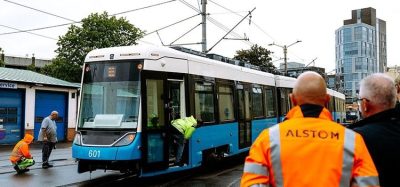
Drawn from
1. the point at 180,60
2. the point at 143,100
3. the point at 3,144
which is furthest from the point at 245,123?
the point at 3,144

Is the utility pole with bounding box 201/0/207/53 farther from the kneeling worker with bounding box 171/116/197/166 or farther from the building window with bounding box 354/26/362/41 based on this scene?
the building window with bounding box 354/26/362/41

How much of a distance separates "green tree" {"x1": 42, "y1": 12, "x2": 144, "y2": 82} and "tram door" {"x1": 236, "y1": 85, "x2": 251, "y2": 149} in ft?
117

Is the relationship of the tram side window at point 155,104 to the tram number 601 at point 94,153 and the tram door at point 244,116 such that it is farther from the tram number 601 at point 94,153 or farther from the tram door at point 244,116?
the tram door at point 244,116

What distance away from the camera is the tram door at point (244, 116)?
15.4 metres

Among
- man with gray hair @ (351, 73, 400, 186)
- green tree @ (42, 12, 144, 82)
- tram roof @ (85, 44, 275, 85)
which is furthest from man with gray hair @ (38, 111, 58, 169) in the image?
green tree @ (42, 12, 144, 82)

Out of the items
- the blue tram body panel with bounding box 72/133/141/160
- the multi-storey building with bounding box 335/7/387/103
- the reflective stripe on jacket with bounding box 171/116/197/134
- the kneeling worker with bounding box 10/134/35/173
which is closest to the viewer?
the blue tram body panel with bounding box 72/133/141/160

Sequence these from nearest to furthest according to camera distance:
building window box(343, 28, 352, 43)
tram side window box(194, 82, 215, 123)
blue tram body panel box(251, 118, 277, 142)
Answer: tram side window box(194, 82, 215, 123) < blue tram body panel box(251, 118, 277, 142) < building window box(343, 28, 352, 43)

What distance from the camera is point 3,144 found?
25.1 m

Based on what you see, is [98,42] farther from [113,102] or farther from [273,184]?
[273,184]

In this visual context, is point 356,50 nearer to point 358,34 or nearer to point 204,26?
point 358,34

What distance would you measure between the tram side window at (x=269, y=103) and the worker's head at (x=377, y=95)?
47.5ft

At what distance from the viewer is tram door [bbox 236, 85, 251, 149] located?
50.4 feet

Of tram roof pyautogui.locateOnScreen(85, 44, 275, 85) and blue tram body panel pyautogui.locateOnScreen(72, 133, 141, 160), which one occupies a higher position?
tram roof pyautogui.locateOnScreen(85, 44, 275, 85)

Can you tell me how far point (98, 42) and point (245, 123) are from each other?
37996 millimetres
